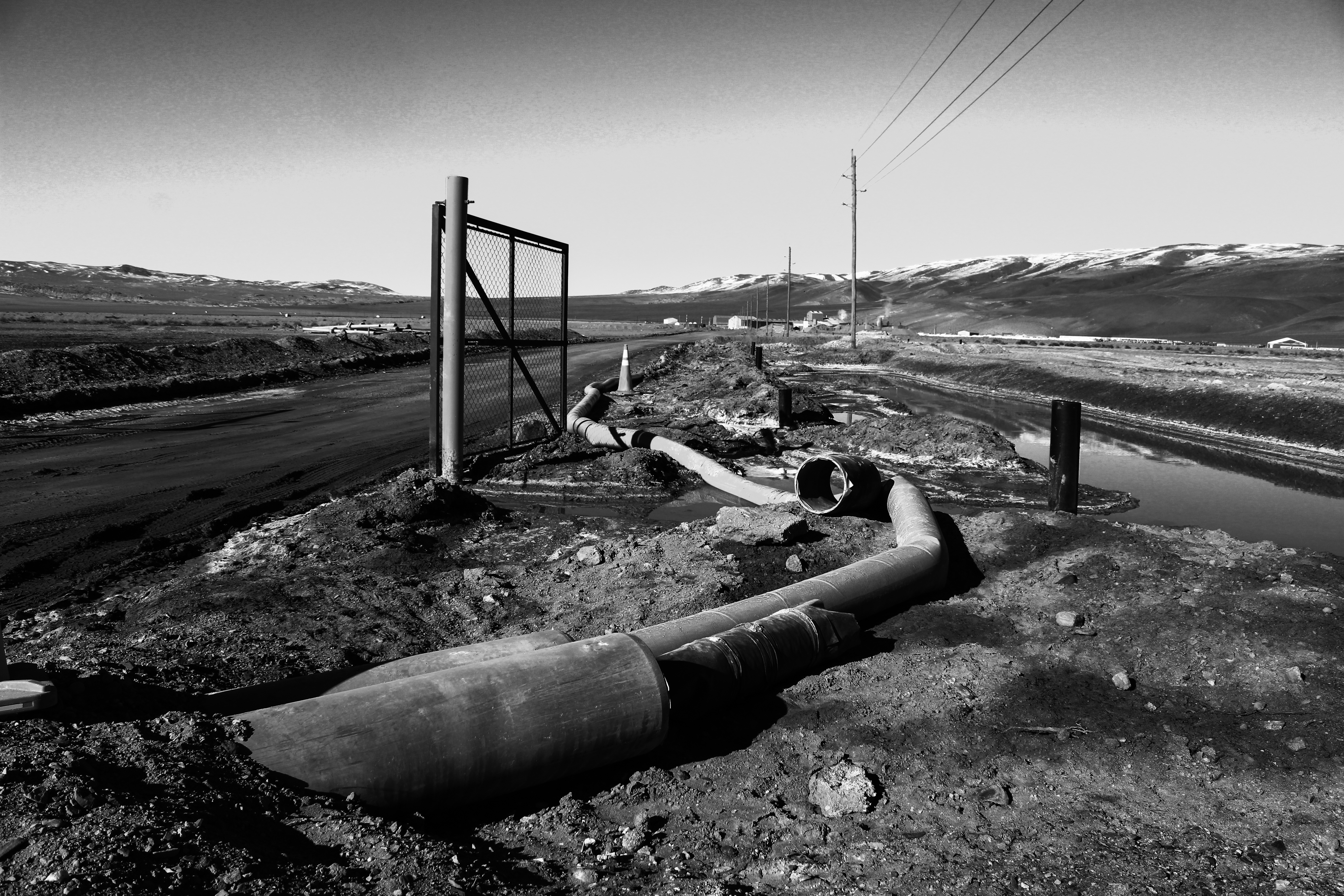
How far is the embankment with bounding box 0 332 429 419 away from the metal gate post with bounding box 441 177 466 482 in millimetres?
9614

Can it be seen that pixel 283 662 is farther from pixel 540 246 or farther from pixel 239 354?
pixel 239 354

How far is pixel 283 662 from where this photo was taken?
522 cm

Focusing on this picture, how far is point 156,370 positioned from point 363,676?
21.9 m

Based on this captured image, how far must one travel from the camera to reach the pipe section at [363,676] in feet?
13.3

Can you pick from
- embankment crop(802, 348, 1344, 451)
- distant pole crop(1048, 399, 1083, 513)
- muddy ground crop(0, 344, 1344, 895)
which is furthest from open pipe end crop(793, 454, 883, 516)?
embankment crop(802, 348, 1344, 451)

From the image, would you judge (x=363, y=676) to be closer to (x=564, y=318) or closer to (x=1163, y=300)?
(x=564, y=318)

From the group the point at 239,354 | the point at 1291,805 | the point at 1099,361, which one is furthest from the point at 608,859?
the point at 1099,361

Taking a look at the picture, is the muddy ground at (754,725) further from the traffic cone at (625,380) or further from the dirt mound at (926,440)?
the traffic cone at (625,380)

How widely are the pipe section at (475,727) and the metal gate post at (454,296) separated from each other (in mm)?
6604

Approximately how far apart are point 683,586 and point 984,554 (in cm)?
277

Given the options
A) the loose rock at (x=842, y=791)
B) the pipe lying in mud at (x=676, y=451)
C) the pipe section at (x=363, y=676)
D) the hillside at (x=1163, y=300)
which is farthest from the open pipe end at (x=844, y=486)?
the hillside at (x=1163, y=300)

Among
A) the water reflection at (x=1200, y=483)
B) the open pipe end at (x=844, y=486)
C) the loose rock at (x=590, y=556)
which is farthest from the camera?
the water reflection at (x=1200, y=483)

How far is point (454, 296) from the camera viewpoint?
10.3m

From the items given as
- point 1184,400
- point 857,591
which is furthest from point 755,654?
point 1184,400
